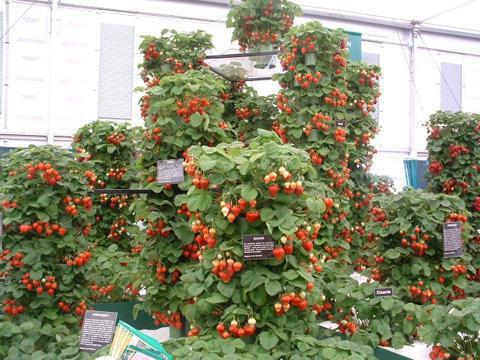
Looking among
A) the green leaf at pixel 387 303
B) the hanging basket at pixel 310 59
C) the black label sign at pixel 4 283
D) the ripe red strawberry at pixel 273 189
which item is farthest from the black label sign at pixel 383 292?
the black label sign at pixel 4 283

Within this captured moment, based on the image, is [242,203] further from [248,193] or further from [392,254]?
[392,254]

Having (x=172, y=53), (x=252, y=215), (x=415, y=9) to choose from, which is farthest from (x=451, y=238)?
(x=415, y=9)

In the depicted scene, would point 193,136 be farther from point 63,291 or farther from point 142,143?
point 63,291

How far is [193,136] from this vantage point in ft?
11.0

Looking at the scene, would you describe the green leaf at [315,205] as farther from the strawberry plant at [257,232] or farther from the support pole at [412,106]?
the support pole at [412,106]

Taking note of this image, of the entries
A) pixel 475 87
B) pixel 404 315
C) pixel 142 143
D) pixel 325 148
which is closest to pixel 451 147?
pixel 325 148

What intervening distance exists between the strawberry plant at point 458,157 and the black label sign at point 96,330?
12.0ft

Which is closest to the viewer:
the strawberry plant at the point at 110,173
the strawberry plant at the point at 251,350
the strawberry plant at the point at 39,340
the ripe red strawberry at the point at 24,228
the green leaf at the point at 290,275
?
the strawberry plant at the point at 251,350

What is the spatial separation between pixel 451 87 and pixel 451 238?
309 inches

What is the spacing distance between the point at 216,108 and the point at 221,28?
5.44m

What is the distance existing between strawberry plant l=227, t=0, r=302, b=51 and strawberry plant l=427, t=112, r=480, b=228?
1890 mm

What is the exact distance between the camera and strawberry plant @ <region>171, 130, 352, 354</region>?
2.31 m

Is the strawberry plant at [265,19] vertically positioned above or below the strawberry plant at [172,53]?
above

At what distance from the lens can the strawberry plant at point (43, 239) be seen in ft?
10.9
